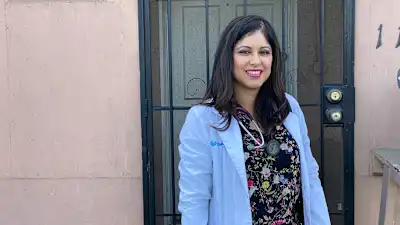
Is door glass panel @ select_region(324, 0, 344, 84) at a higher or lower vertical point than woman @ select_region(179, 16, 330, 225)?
higher

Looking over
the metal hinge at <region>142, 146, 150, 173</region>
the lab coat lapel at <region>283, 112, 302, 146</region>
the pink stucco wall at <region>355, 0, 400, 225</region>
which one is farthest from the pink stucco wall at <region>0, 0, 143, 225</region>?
the pink stucco wall at <region>355, 0, 400, 225</region>

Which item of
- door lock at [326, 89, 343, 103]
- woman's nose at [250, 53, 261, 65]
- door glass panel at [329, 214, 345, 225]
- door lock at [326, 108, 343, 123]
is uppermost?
woman's nose at [250, 53, 261, 65]

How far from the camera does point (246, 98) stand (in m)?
1.88

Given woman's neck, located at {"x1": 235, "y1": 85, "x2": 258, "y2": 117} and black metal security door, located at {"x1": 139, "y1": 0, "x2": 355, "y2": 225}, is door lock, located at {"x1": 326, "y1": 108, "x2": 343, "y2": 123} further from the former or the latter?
woman's neck, located at {"x1": 235, "y1": 85, "x2": 258, "y2": 117}

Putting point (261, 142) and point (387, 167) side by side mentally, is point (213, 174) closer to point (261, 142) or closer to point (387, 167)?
point (261, 142)

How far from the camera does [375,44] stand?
8.94ft

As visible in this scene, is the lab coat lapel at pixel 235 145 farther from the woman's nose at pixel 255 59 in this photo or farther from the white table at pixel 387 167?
the white table at pixel 387 167

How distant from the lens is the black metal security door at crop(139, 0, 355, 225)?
2816 millimetres

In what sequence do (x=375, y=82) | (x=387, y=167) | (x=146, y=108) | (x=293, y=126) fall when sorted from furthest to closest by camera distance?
(x=146, y=108)
(x=375, y=82)
(x=387, y=167)
(x=293, y=126)

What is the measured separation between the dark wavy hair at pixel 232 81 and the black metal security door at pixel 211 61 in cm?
100

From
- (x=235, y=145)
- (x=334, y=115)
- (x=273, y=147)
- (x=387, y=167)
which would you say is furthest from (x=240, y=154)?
(x=334, y=115)

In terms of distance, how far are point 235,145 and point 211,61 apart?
48.8 inches

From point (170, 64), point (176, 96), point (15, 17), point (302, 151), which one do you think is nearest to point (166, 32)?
point (170, 64)

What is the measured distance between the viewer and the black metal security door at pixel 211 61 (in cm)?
282
